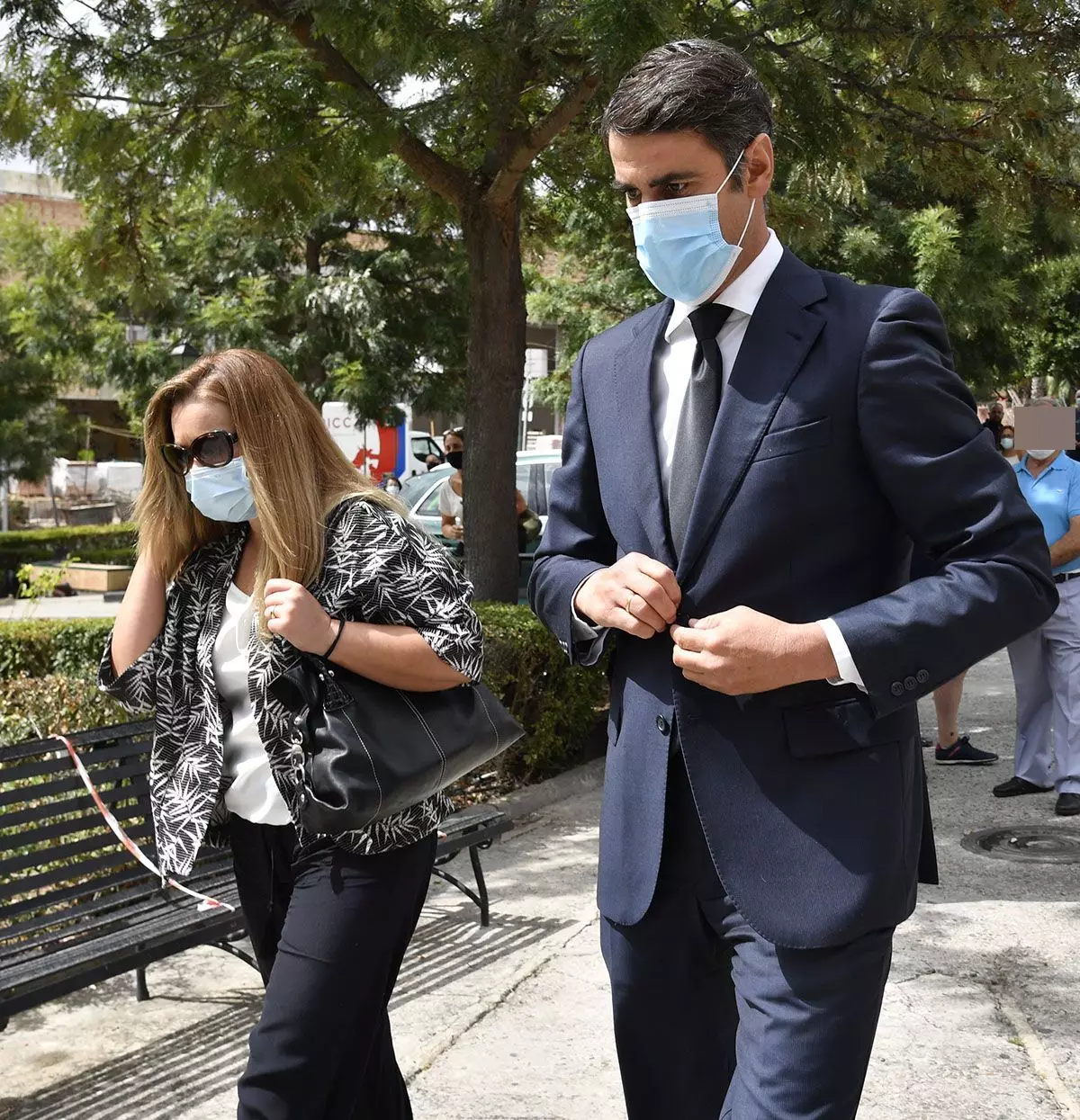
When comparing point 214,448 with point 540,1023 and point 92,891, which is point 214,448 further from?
point 540,1023

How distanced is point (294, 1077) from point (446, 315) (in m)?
20.5

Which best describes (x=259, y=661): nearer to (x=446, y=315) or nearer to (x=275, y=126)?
(x=275, y=126)

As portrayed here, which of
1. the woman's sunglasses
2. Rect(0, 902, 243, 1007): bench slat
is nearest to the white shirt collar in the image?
the woman's sunglasses

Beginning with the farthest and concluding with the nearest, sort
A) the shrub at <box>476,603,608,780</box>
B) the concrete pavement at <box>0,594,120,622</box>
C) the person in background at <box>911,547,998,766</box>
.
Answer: the concrete pavement at <box>0,594,120,622</box>, the person in background at <box>911,547,998,766</box>, the shrub at <box>476,603,608,780</box>

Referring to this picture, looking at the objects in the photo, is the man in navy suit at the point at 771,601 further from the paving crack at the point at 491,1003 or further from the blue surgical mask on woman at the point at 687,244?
the paving crack at the point at 491,1003

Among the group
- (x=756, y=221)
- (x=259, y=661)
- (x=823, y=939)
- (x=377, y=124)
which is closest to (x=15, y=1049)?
(x=259, y=661)

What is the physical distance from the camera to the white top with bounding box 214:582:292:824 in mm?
2785

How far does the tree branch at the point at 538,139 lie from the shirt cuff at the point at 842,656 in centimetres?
532

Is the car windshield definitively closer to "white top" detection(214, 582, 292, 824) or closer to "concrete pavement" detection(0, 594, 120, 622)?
"concrete pavement" detection(0, 594, 120, 622)

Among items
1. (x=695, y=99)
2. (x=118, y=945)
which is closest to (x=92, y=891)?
(x=118, y=945)

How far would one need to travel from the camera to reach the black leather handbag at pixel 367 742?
2.58 metres

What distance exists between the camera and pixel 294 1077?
258 cm

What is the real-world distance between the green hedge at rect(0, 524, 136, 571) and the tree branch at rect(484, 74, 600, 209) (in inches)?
695

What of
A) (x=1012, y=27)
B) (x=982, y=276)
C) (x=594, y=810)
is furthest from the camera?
(x=982, y=276)
